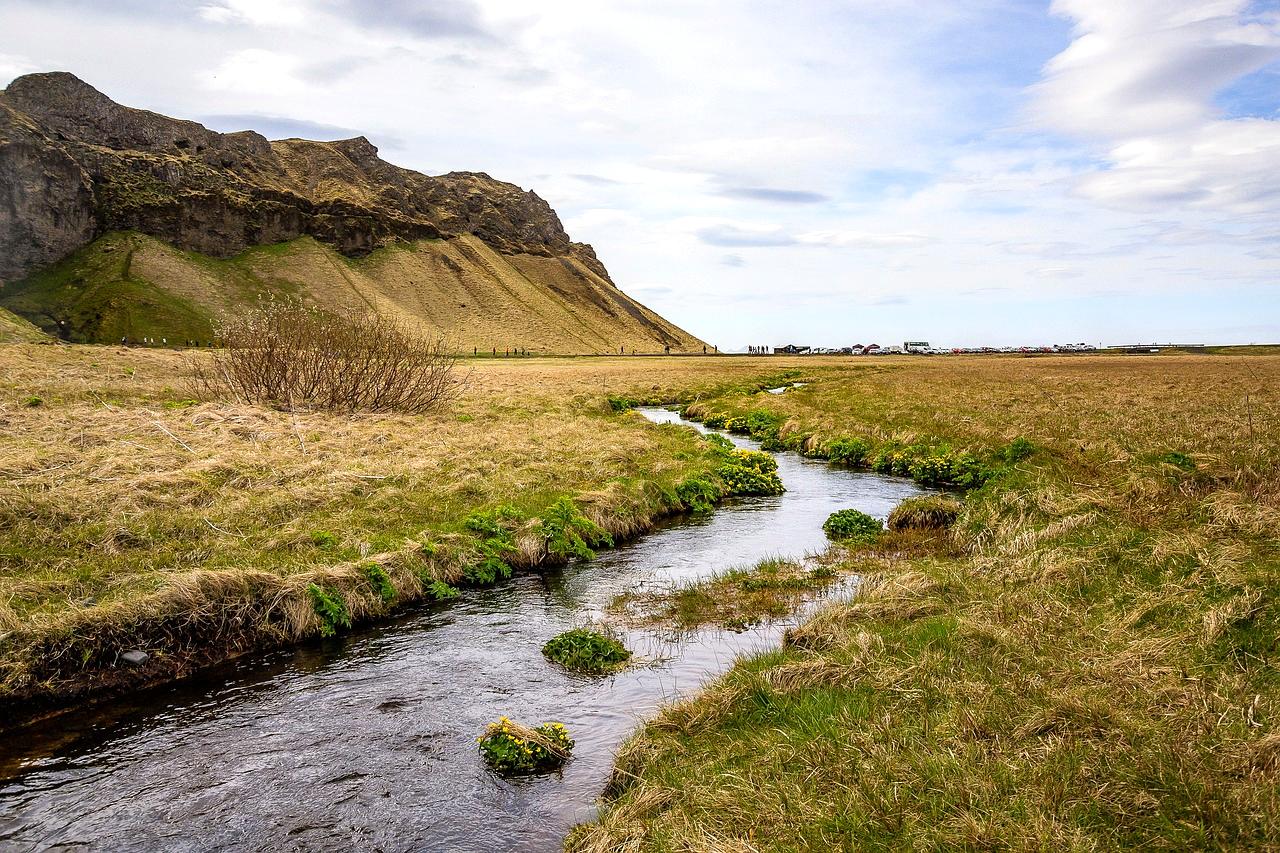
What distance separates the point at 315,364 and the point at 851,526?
2400 centimetres

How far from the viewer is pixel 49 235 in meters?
150

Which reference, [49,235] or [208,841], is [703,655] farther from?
[49,235]

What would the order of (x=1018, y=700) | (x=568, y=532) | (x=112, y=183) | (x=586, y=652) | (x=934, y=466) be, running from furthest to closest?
(x=112, y=183)
(x=934, y=466)
(x=568, y=532)
(x=586, y=652)
(x=1018, y=700)

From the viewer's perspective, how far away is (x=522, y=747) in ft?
27.7

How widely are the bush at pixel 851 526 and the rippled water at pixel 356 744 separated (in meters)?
6.72

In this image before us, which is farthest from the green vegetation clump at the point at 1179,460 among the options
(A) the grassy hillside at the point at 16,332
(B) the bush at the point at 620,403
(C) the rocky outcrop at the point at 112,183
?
(C) the rocky outcrop at the point at 112,183

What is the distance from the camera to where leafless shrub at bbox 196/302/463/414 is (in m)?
31.2

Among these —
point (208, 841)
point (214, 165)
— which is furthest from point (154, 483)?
point (214, 165)

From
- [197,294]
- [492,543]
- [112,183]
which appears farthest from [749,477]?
[112,183]

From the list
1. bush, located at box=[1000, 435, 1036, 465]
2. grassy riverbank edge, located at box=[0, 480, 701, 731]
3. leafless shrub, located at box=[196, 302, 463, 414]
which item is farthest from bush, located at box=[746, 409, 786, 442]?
grassy riverbank edge, located at box=[0, 480, 701, 731]

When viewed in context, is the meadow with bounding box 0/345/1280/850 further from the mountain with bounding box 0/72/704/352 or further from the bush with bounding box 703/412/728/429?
the mountain with bounding box 0/72/704/352

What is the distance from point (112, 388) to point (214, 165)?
18983 cm

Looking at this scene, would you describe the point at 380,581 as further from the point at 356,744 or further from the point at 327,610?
the point at 356,744

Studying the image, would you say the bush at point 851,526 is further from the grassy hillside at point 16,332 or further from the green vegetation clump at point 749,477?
the grassy hillside at point 16,332
